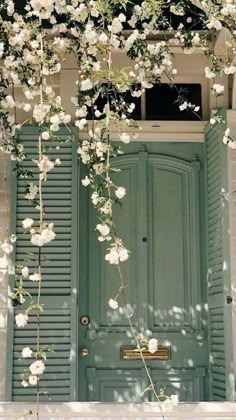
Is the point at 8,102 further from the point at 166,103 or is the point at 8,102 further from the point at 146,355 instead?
the point at 146,355

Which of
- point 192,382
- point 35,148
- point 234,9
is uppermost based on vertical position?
point 234,9

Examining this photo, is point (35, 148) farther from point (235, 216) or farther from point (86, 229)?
point (235, 216)

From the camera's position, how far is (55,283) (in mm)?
5051

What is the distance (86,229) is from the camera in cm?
548

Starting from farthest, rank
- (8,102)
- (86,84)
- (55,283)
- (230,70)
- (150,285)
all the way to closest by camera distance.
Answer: (150,285), (55,283), (230,70), (8,102), (86,84)

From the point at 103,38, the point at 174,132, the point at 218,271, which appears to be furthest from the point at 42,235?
the point at 174,132

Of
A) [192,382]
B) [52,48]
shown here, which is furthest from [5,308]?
[52,48]

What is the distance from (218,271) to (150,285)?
549 millimetres

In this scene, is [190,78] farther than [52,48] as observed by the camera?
Yes

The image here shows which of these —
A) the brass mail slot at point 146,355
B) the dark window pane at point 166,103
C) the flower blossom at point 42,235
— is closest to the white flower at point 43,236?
the flower blossom at point 42,235

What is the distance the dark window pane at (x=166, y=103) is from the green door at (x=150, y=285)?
29 centimetres

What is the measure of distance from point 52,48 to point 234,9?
0.96 meters

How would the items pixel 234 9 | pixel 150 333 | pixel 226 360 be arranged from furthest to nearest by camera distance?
pixel 150 333 → pixel 226 360 → pixel 234 9

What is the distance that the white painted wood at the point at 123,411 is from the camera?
3.86m
